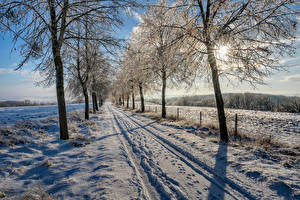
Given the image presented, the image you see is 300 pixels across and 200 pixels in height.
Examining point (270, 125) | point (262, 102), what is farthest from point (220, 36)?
point (262, 102)

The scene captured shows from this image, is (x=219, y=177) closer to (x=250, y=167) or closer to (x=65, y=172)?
(x=250, y=167)

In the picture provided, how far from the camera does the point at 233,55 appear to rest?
18.1ft

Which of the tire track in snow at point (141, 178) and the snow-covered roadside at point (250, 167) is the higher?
the tire track in snow at point (141, 178)

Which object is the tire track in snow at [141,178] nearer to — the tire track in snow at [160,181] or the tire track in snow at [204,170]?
the tire track in snow at [160,181]

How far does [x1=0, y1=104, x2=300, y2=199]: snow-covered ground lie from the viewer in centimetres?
287

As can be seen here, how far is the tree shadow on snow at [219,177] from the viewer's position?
2.86m

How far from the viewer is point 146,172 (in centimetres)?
373

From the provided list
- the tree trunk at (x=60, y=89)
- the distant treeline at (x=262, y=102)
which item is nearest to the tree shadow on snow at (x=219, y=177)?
the tree trunk at (x=60, y=89)

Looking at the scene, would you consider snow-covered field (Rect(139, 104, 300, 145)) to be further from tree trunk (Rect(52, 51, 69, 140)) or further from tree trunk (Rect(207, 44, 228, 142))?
tree trunk (Rect(52, 51, 69, 140))

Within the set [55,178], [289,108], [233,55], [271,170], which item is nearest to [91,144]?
[55,178]

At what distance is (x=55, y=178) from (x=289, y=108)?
35020mm

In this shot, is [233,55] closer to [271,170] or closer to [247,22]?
[247,22]

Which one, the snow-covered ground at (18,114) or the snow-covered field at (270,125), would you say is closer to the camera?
the snow-covered field at (270,125)

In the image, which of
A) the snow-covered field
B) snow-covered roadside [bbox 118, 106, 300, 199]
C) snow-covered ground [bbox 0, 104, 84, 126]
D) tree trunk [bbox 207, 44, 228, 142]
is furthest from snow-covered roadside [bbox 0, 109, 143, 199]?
the snow-covered field
